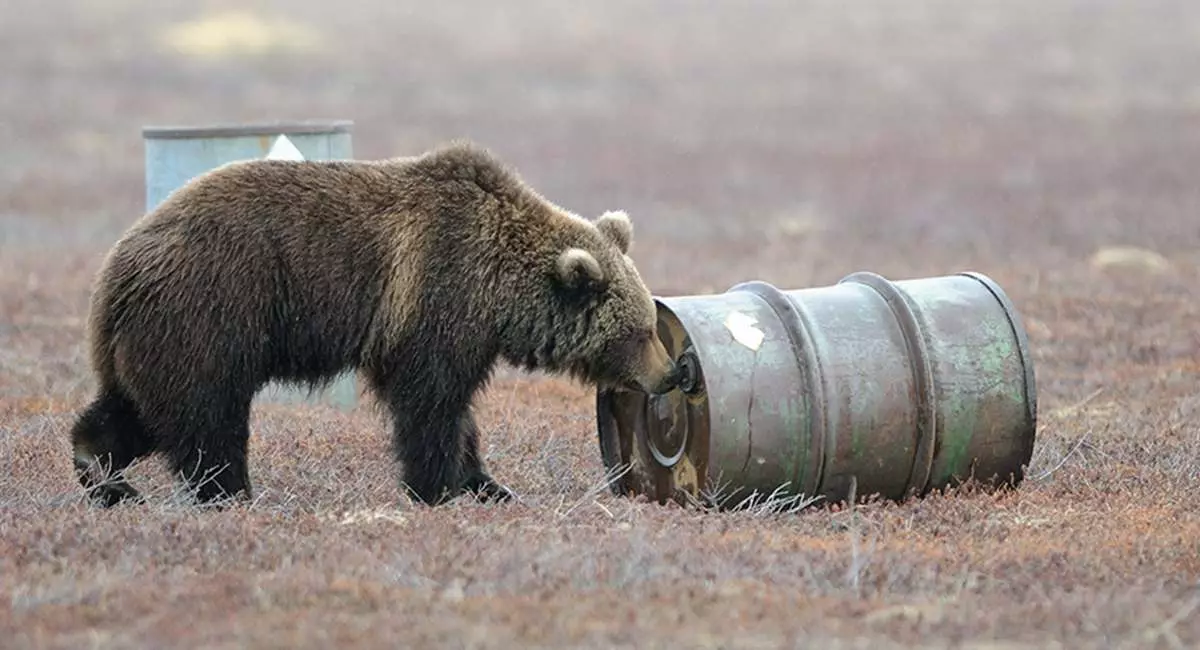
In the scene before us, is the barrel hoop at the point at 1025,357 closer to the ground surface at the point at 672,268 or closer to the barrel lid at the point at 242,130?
the ground surface at the point at 672,268

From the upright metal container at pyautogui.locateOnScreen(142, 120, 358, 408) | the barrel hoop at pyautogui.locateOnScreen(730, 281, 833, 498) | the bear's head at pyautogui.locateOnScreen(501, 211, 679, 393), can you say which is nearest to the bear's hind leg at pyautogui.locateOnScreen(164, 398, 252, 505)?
the bear's head at pyautogui.locateOnScreen(501, 211, 679, 393)

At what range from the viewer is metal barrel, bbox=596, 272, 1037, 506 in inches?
313

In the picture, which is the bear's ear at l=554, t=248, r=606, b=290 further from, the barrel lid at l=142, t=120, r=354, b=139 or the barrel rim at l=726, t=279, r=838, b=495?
the barrel lid at l=142, t=120, r=354, b=139

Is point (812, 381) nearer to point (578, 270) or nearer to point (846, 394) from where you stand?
point (846, 394)

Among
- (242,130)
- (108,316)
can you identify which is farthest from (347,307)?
(242,130)

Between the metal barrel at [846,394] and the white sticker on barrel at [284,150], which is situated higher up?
the white sticker on barrel at [284,150]

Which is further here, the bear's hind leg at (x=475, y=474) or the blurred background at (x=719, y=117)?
the blurred background at (x=719, y=117)

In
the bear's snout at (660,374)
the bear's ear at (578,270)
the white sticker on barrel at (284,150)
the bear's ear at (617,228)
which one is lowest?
the bear's snout at (660,374)

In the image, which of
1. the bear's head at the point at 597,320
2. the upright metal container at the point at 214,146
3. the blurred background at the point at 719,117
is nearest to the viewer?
the bear's head at the point at 597,320

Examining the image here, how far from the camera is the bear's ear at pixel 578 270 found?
8.27 m

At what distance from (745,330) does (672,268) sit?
36.4ft

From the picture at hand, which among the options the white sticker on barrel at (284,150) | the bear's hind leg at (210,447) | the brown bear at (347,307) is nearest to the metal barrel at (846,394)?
the brown bear at (347,307)

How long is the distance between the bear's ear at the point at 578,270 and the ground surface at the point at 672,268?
0.99m

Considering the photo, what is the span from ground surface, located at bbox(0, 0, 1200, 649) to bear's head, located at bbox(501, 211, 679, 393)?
635 millimetres
